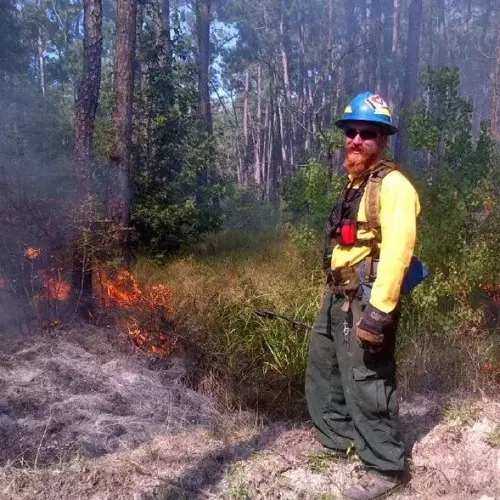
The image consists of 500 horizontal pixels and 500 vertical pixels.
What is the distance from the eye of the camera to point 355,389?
9.18ft

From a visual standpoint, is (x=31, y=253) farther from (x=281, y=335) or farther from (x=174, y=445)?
(x=174, y=445)

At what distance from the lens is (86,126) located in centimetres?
621

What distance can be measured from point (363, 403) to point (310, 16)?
32.0 m

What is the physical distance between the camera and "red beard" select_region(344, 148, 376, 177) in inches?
112

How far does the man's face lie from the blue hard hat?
1.5 inches

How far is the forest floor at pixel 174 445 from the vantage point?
276 centimetres

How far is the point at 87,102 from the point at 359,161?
A: 438 centimetres

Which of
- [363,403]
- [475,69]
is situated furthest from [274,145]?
[363,403]

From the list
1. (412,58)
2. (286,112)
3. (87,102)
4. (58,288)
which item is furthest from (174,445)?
(286,112)

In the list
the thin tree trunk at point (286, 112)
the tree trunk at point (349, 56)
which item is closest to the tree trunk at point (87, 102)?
the tree trunk at point (349, 56)

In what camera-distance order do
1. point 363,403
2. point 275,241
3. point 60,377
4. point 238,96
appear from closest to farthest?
point 363,403 → point 60,377 → point 275,241 → point 238,96

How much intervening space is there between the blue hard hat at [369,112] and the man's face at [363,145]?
4 cm

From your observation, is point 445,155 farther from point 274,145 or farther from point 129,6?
point 274,145

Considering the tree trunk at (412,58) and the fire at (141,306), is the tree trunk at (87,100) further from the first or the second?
the tree trunk at (412,58)
